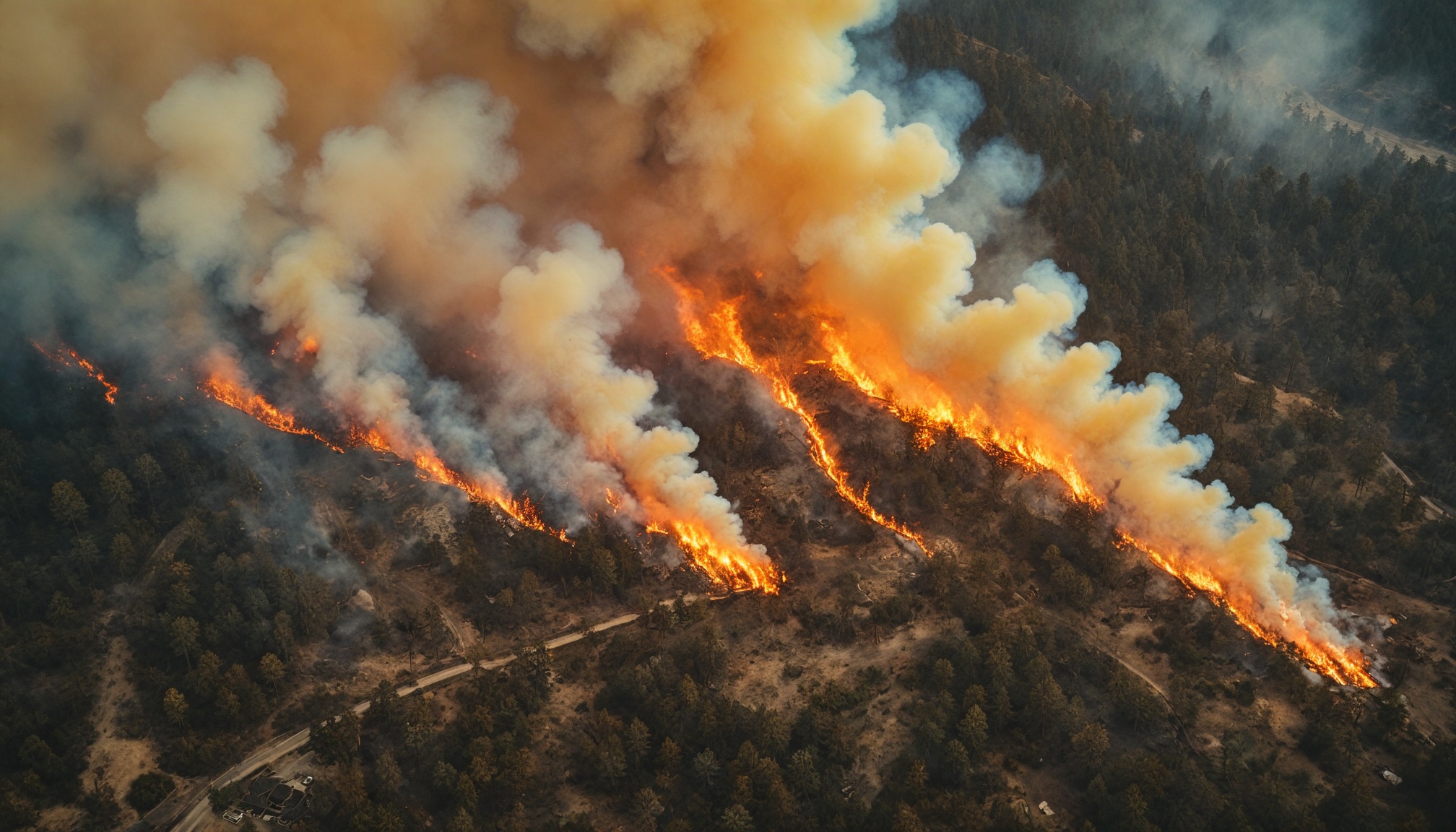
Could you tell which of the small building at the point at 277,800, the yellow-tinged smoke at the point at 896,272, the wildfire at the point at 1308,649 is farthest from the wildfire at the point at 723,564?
the small building at the point at 277,800

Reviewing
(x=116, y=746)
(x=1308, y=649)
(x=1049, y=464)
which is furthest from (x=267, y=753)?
(x=1308, y=649)

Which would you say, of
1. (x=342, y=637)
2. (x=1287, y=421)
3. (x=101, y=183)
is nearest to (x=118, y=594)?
(x=342, y=637)

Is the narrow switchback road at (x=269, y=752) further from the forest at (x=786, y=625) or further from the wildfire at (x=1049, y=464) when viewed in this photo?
the wildfire at (x=1049, y=464)

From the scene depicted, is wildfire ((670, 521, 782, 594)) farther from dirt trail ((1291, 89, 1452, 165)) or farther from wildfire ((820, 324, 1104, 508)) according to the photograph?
dirt trail ((1291, 89, 1452, 165))

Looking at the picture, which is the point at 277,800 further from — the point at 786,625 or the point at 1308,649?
the point at 1308,649

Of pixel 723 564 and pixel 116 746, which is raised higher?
pixel 723 564

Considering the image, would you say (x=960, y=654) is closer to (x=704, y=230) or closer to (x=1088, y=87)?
(x=704, y=230)

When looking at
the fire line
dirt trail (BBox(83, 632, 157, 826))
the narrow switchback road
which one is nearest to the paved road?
the narrow switchback road

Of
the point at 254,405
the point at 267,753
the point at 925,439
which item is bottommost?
the point at 267,753
